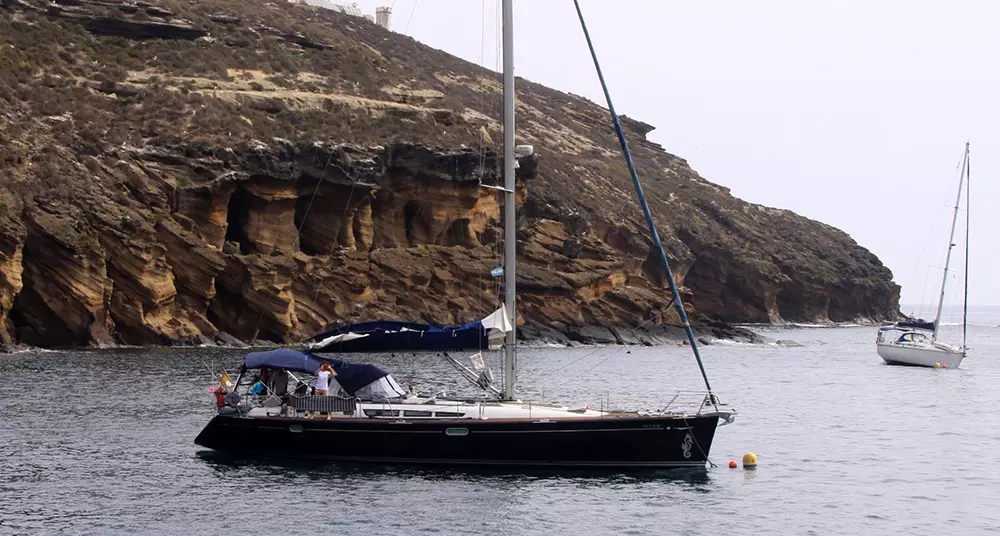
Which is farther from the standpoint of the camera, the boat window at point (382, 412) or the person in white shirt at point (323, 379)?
the person in white shirt at point (323, 379)

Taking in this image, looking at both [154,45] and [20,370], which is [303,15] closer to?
[154,45]

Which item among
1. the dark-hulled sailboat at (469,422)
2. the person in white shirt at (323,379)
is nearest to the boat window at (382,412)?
the dark-hulled sailboat at (469,422)

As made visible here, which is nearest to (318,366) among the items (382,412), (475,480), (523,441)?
(382,412)

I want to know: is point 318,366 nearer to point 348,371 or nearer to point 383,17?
point 348,371

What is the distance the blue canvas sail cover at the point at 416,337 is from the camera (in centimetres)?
3189

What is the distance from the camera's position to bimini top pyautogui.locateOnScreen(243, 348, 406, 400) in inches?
1316

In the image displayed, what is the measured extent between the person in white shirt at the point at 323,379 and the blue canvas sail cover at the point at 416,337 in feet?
1.75

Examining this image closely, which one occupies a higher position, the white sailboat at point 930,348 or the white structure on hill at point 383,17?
the white structure on hill at point 383,17

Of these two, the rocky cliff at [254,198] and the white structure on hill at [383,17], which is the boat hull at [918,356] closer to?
the rocky cliff at [254,198]

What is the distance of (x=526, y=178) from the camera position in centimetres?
9338

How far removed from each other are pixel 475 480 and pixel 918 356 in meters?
59.1

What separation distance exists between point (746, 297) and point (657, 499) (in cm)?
11005

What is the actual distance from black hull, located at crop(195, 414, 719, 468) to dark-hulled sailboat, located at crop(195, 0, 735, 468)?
0.03 meters

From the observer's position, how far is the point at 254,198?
78.5 metres
